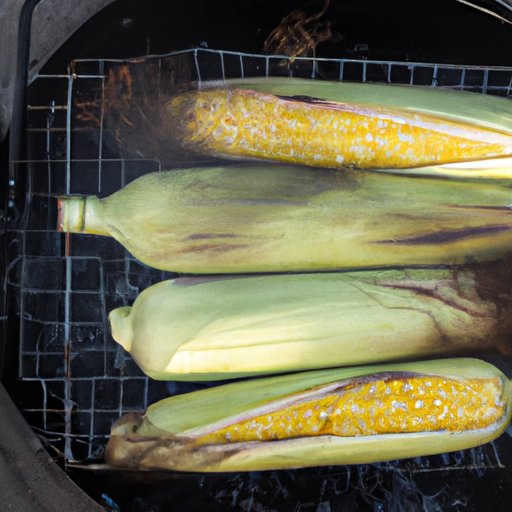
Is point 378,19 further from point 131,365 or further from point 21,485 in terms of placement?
point 21,485

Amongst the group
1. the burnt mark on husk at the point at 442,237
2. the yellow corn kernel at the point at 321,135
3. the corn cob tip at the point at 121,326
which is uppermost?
the yellow corn kernel at the point at 321,135

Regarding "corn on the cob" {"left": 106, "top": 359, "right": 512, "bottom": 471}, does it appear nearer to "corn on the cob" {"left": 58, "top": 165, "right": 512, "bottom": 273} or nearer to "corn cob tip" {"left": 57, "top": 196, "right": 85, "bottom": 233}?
"corn on the cob" {"left": 58, "top": 165, "right": 512, "bottom": 273}

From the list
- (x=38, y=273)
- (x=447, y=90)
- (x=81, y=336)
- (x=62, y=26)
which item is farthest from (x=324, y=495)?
(x=62, y=26)

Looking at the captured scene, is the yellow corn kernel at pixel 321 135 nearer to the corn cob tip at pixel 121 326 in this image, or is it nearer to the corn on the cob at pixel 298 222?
the corn on the cob at pixel 298 222

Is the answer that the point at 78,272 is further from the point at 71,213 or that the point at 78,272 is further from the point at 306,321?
the point at 306,321

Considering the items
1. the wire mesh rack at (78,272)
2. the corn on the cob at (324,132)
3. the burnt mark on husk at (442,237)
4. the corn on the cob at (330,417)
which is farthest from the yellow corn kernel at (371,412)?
the corn on the cob at (324,132)

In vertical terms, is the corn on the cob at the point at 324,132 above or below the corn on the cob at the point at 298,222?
above
